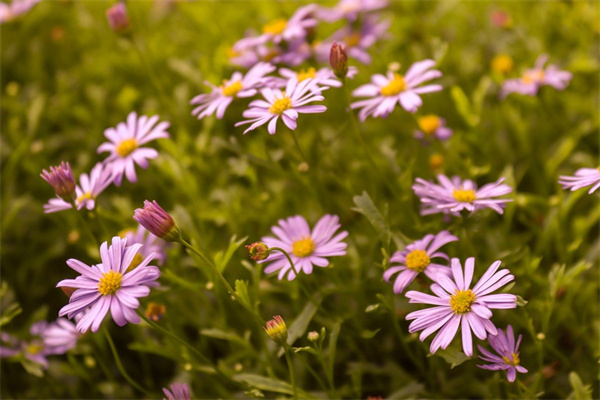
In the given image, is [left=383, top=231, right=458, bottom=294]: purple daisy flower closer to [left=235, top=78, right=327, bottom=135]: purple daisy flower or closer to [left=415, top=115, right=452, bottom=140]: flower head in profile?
[left=235, top=78, right=327, bottom=135]: purple daisy flower

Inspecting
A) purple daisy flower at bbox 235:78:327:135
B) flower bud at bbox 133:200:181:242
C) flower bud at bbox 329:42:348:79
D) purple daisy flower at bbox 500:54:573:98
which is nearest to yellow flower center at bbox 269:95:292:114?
purple daisy flower at bbox 235:78:327:135

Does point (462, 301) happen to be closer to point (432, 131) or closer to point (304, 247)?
point (304, 247)

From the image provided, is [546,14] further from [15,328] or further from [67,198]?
[15,328]

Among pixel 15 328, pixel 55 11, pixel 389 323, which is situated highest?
pixel 55 11

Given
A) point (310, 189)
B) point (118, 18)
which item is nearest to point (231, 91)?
point (310, 189)

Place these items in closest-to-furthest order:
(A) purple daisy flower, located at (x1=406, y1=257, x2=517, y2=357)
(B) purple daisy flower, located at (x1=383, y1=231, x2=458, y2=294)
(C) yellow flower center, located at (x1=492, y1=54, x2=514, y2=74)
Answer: (A) purple daisy flower, located at (x1=406, y1=257, x2=517, y2=357)
(B) purple daisy flower, located at (x1=383, y1=231, x2=458, y2=294)
(C) yellow flower center, located at (x1=492, y1=54, x2=514, y2=74)

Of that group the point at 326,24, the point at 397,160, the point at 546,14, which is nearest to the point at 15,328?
the point at 397,160
